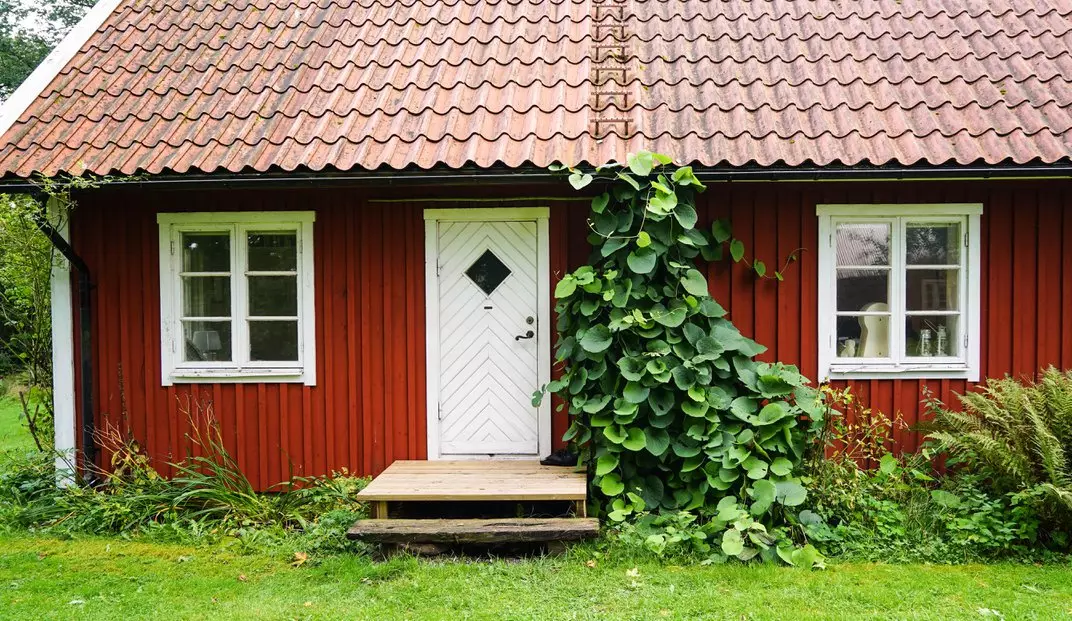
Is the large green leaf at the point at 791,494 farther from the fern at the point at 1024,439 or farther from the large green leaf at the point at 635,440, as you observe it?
the fern at the point at 1024,439

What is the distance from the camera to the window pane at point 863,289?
19.9ft

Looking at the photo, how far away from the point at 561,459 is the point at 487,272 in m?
1.67

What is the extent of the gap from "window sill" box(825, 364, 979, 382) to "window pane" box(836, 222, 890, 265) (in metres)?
0.88

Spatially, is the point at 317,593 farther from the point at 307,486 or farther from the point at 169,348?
the point at 169,348

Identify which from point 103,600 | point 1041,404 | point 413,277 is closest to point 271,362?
point 413,277

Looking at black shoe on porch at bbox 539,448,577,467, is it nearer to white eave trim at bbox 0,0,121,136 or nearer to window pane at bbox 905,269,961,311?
window pane at bbox 905,269,961,311

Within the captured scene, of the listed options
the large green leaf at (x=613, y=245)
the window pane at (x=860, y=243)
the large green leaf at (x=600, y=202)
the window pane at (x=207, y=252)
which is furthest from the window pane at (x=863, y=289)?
the window pane at (x=207, y=252)

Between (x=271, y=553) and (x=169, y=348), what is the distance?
7.14ft

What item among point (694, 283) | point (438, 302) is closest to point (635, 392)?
point (694, 283)

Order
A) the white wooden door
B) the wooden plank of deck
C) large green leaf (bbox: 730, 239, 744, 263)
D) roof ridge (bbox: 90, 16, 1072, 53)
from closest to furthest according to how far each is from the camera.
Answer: the wooden plank of deck, large green leaf (bbox: 730, 239, 744, 263), the white wooden door, roof ridge (bbox: 90, 16, 1072, 53)

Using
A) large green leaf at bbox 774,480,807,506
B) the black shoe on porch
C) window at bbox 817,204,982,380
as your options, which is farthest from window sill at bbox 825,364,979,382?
the black shoe on porch

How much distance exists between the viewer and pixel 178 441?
6.25m

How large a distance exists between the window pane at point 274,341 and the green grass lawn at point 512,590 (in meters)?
1.83

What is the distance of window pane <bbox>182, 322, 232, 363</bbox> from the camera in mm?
6297
